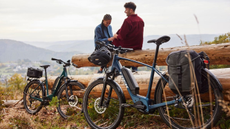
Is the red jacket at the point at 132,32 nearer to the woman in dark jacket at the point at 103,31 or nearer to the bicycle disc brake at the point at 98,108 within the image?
the woman in dark jacket at the point at 103,31

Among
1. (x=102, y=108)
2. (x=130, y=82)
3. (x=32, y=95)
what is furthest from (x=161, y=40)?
(x=32, y=95)

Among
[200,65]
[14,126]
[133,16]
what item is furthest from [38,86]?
[200,65]

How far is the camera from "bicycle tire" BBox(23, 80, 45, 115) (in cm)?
688

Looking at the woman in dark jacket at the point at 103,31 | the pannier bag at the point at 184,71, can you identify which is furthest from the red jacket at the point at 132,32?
the pannier bag at the point at 184,71

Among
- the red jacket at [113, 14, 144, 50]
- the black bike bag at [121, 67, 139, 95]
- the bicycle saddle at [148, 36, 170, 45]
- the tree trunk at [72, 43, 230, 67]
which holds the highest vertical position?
the red jacket at [113, 14, 144, 50]

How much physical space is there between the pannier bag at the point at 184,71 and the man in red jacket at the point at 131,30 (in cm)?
287

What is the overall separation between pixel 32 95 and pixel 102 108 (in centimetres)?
325

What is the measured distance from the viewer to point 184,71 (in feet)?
11.4

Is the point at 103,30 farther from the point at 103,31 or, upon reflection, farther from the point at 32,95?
the point at 32,95

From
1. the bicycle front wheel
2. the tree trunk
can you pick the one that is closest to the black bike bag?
the bicycle front wheel

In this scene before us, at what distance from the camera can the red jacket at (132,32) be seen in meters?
6.32

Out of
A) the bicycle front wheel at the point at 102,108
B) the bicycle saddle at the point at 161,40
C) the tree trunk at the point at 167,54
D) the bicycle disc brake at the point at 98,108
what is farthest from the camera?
the tree trunk at the point at 167,54

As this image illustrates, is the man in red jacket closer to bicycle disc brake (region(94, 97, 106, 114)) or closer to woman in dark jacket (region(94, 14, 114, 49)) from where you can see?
woman in dark jacket (region(94, 14, 114, 49))

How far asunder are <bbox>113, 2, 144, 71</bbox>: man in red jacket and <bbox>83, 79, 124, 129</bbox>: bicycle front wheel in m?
1.92
